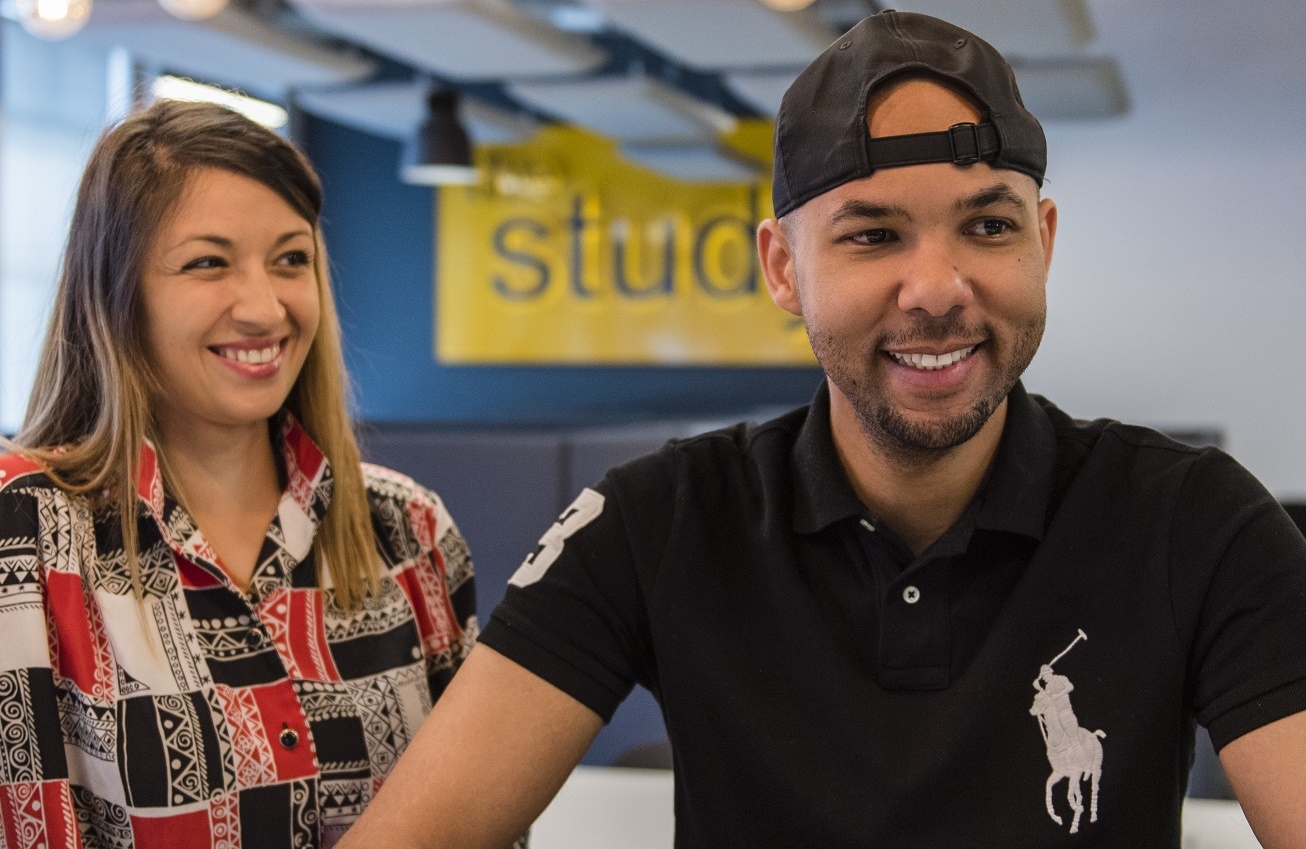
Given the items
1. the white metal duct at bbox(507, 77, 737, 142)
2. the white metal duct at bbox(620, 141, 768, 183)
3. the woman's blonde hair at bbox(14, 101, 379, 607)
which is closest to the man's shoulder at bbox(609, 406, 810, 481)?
the woman's blonde hair at bbox(14, 101, 379, 607)

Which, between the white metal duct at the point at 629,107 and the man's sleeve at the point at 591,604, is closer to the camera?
the man's sleeve at the point at 591,604

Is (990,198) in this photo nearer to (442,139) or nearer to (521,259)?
(442,139)

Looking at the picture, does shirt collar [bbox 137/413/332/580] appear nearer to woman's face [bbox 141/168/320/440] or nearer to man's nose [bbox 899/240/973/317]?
woman's face [bbox 141/168/320/440]

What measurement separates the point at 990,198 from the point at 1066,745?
0.48 metres

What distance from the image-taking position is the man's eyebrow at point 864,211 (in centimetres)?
119

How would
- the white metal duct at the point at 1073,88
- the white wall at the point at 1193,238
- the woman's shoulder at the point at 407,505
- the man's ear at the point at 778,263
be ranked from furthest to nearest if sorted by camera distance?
the white wall at the point at 1193,238, the white metal duct at the point at 1073,88, the woman's shoulder at the point at 407,505, the man's ear at the point at 778,263

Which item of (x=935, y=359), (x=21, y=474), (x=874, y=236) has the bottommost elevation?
(x=21, y=474)

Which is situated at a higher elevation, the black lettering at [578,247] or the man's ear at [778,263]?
the black lettering at [578,247]

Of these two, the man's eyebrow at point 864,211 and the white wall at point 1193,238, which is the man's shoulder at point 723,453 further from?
the white wall at point 1193,238

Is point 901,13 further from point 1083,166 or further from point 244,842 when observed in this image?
point 1083,166

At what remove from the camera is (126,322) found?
1581 mm

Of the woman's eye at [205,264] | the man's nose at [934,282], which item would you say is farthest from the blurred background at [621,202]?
the man's nose at [934,282]

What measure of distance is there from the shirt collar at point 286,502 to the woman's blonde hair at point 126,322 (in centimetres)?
2

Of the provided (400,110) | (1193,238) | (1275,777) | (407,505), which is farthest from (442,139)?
(1275,777)
